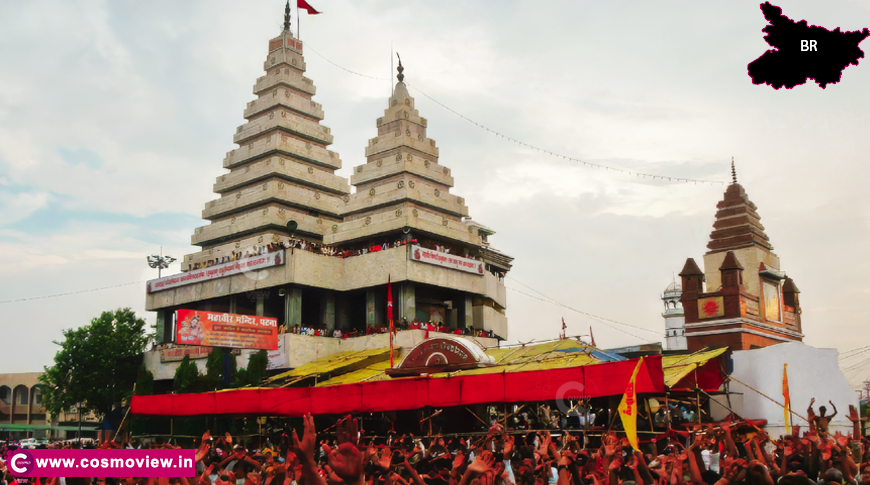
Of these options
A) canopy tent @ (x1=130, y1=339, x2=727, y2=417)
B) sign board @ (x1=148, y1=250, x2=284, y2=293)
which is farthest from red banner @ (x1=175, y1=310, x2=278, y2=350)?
sign board @ (x1=148, y1=250, x2=284, y2=293)

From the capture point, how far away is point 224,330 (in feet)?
126

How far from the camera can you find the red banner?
36.9m

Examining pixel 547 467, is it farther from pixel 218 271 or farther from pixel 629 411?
pixel 218 271

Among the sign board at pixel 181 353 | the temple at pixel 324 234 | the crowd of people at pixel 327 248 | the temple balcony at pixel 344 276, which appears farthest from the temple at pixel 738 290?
the sign board at pixel 181 353

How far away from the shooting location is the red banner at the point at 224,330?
121ft

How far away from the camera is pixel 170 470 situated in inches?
299

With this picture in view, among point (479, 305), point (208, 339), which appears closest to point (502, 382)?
point (208, 339)

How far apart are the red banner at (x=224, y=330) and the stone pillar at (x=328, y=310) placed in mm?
9653

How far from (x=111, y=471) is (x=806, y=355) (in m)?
27.4

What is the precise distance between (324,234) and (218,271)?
816 cm

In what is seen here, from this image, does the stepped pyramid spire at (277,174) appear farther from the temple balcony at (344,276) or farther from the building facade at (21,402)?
the building facade at (21,402)

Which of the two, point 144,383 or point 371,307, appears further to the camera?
point 371,307

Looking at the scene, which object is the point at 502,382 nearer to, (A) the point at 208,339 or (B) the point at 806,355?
(B) the point at 806,355

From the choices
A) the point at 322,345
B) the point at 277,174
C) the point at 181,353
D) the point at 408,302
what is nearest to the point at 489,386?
the point at 408,302
